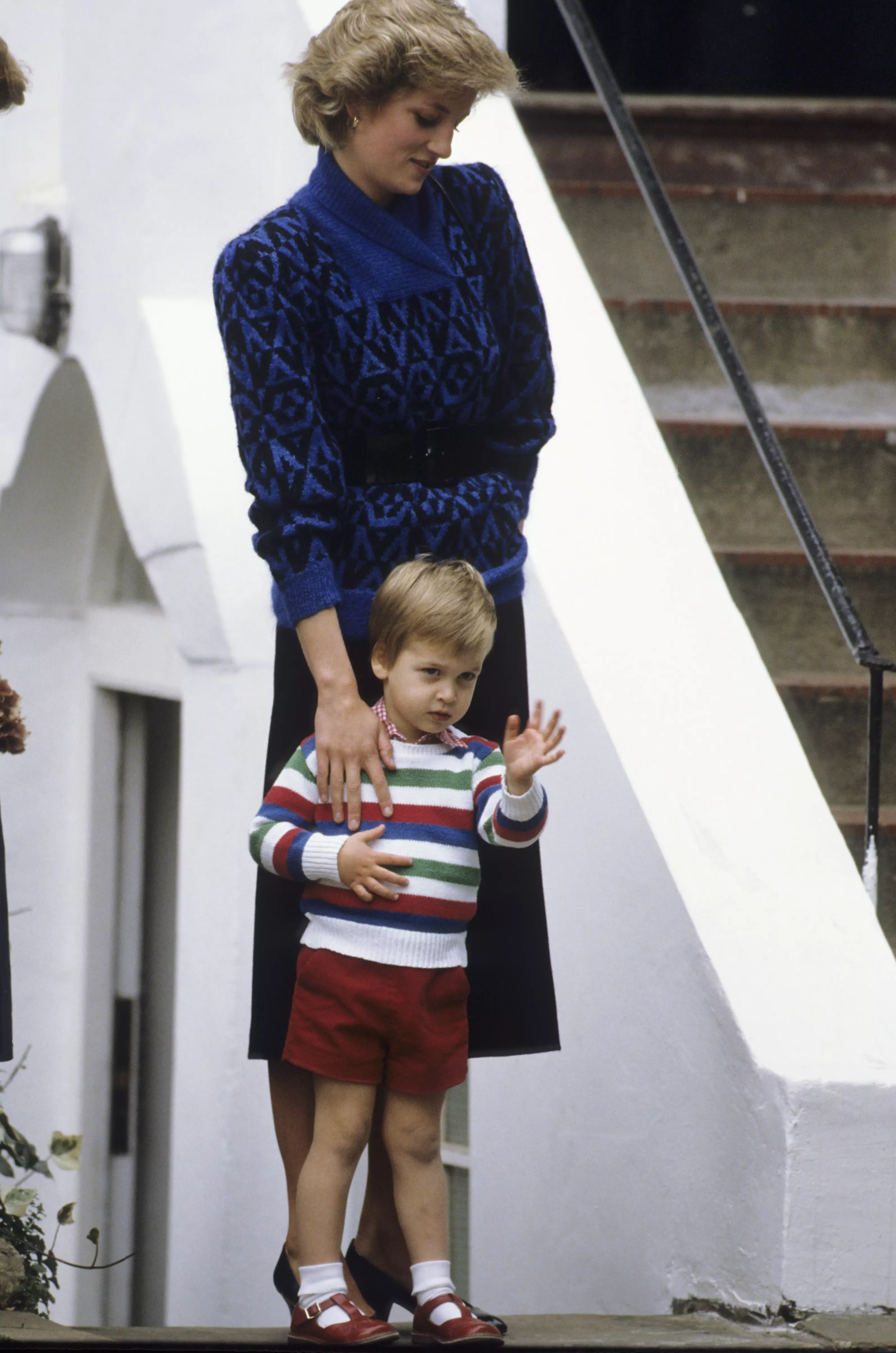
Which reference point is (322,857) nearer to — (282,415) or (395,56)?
(282,415)

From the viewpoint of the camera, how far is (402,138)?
80.8 inches

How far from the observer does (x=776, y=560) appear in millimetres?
3605

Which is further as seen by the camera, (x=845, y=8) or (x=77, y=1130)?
(x=845, y=8)

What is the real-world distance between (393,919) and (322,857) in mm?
113

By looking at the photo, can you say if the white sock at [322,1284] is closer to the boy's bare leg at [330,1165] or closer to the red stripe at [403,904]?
the boy's bare leg at [330,1165]

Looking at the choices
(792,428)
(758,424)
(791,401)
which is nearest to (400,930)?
(758,424)

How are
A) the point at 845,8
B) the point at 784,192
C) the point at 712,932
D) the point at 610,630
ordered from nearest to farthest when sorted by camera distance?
1. the point at 712,932
2. the point at 610,630
3. the point at 784,192
4. the point at 845,8

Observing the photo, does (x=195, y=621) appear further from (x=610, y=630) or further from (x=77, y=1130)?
(x=77, y=1130)

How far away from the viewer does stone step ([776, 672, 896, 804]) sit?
343cm

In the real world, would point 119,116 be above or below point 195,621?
above

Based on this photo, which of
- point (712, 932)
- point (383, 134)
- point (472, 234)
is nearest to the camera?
point (383, 134)

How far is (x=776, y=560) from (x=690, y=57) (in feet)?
8.66

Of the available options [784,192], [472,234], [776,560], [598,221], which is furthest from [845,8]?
[472,234]

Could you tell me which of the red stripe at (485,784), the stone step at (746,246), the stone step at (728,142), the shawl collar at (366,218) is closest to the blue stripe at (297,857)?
the red stripe at (485,784)
